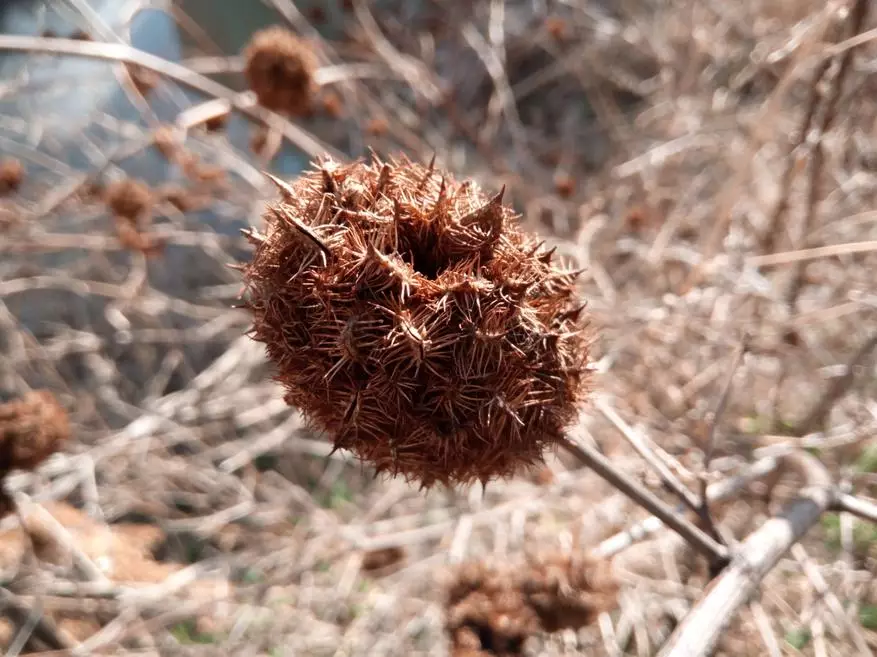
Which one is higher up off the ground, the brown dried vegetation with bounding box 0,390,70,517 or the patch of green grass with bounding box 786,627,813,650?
the brown dried vegetation with bounding box 0,390,70,517

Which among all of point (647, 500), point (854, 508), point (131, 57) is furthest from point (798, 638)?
point (131, 57)

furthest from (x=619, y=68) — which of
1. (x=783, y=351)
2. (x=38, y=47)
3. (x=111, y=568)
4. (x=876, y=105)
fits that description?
(x=111, y=568)

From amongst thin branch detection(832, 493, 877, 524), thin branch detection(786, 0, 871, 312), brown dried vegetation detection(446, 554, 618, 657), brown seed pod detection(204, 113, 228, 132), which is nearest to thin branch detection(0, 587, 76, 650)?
brown dried vegetation detection(446, 554, 618, 657)

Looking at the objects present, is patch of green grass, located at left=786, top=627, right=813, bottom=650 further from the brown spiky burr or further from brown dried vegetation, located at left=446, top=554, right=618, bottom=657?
the brown spiky burr

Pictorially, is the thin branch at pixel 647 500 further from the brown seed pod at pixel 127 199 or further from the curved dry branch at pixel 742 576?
the brown seed pod at pixel 127 199

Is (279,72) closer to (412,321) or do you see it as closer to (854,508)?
(412,321)

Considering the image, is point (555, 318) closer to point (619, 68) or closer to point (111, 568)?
point (111, 568)
